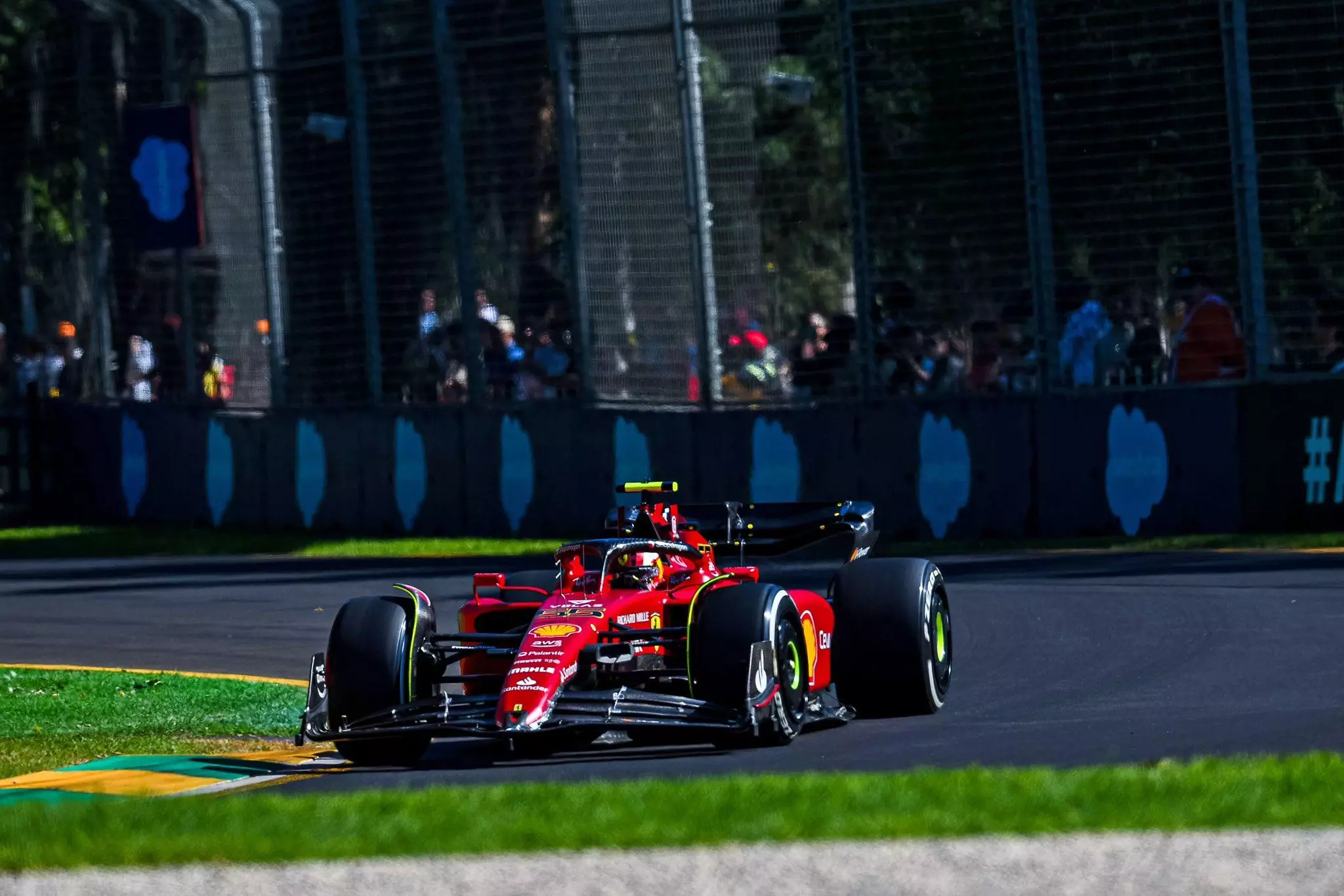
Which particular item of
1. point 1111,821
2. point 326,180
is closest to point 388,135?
point 326,180

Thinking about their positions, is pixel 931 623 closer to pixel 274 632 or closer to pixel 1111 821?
pixel 1111 821

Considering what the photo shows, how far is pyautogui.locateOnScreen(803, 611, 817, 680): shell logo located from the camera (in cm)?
998

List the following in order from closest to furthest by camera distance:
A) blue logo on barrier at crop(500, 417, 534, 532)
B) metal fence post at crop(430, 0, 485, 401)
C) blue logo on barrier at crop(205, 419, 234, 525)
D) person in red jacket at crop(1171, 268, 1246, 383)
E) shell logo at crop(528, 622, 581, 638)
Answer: shell logo at crop(528, 622, 581, 638) → person in red jacket at crop(1171, 268, 1246, 383) → blue logo on barrier at crop(500, 417, 534, 532) → metal fence post at crop(430, 0, 485, 401) → blue logo on barrier at crop(205, 419, 234, 525)

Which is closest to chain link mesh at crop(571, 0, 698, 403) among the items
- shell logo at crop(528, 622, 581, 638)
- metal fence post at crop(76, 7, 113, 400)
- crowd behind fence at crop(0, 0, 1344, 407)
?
crowd behind fence at crop(0, 0, 1344, 407)

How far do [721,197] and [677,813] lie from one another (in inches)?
568

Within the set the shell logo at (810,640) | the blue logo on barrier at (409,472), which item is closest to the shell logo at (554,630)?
the shell logo at (810,640)

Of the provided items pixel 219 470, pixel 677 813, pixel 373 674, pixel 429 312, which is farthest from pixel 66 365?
pixel 677 813

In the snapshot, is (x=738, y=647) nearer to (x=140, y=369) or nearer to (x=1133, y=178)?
(x=1133, y=178)

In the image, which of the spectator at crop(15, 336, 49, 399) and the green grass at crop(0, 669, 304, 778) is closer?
the green grass at crop(0, 669, 304, 778)

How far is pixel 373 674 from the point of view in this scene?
31.5ft

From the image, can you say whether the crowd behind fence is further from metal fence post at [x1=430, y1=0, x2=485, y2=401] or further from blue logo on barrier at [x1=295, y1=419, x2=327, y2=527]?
blue logo on barrier at [x1=295, y1=419, x2=327, y2=527]

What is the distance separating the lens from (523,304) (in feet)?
70.1

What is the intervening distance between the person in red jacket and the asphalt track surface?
1890 millimetres

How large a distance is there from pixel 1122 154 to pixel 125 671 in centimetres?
933
